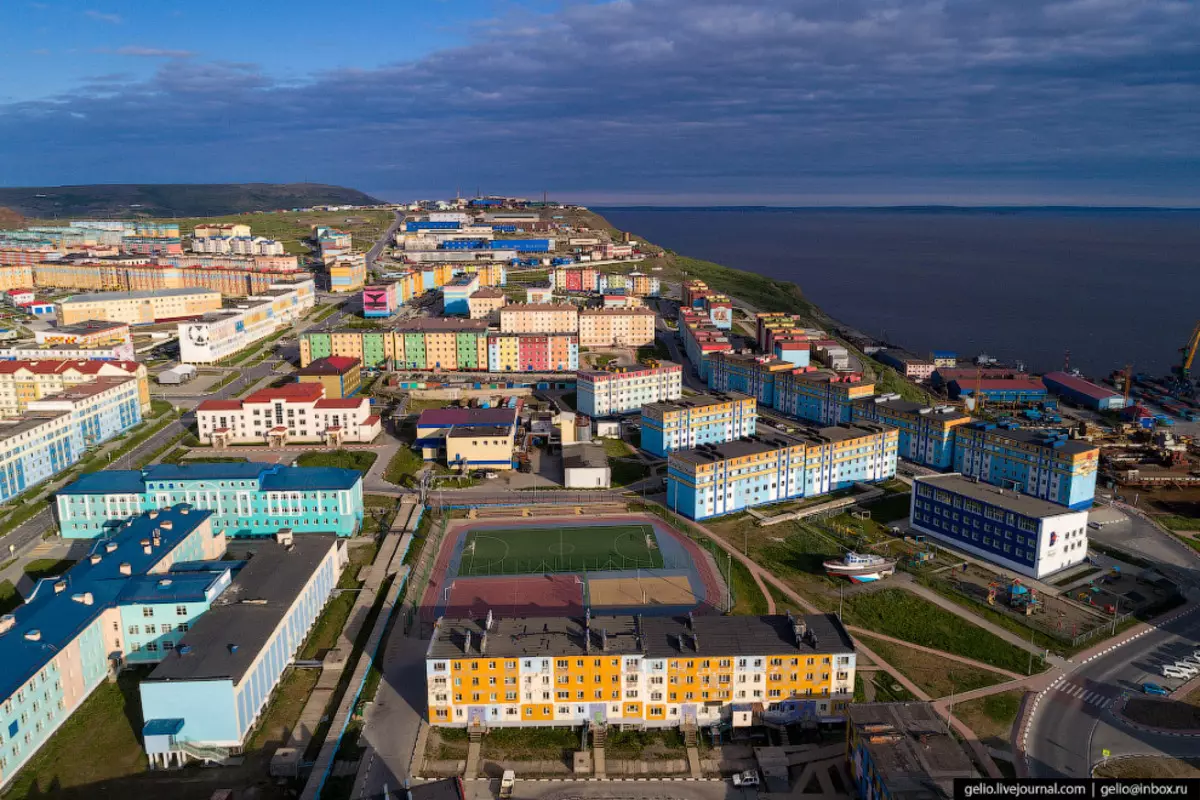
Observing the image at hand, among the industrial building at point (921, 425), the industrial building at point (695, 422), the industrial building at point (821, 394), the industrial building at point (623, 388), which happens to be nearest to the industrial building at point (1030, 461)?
the industrial building at point (921, 425)

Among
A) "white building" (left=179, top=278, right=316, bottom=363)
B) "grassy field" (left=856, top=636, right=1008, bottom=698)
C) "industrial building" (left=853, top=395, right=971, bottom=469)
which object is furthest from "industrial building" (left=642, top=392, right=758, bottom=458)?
"white building" (left=179, top=278, right=316, bottom=363)

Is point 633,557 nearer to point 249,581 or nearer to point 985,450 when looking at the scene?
point 249,581

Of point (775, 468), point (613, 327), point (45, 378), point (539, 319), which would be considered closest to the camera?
point (775, 468)

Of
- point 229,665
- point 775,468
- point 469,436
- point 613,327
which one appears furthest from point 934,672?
point 613,327

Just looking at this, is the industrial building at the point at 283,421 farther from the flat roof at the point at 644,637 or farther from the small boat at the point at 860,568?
the small boat at the point at 860,568

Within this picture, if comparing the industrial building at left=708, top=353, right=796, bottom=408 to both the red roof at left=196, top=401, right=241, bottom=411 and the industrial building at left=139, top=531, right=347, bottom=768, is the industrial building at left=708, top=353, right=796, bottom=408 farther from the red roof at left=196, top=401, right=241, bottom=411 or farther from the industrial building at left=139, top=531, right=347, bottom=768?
the industrial building at left=139, top=531, right=347, bottom=768

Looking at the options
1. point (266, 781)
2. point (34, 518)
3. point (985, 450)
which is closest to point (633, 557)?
point (266, 781)

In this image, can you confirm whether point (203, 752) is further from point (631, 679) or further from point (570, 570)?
point (570, 570)
